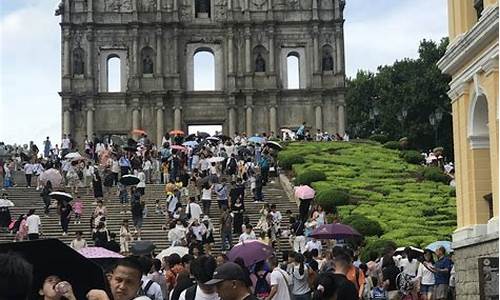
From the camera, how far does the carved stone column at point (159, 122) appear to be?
195ft

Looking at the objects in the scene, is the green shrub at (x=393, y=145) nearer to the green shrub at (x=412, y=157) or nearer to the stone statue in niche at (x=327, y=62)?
the green shrub at (x=412, y=157)

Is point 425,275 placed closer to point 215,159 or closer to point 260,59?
point 215,159

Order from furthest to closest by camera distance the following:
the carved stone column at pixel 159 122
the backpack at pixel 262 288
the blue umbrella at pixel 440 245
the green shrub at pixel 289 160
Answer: the carved stone column at pixel 159 122 → the green shrub at pixel 289 160 → the blue umbrella at pixel 440 245 → the backpack at pixel 262 288

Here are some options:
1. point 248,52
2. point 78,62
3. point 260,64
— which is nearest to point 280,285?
point 248,52

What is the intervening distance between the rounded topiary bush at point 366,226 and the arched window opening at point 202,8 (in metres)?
31.6

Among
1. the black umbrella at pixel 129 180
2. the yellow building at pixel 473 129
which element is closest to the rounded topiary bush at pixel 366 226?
the black umbrella at pixel 129 180

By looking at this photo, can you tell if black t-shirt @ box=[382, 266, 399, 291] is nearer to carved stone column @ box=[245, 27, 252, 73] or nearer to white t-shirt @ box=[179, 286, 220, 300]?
white t-shirt @ box=[179, 286, 220, 300]

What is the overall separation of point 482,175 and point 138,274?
639 inches

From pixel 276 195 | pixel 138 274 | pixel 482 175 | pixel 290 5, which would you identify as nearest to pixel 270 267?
pixel 482 175

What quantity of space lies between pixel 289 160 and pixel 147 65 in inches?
764

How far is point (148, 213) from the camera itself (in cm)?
3384

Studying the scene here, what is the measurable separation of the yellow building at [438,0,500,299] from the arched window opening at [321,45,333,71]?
36.3 metres

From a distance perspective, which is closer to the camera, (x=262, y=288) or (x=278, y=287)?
(x=278, y=287)

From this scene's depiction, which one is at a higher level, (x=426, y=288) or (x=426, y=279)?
(x=426, y=279)
